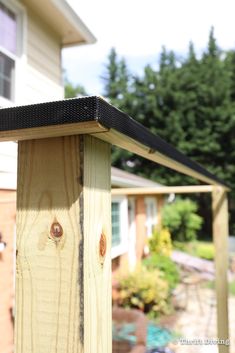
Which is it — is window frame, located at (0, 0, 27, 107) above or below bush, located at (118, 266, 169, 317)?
above

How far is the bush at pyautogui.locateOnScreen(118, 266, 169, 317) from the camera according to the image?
6270 mm

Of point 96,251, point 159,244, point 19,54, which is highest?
point 19,54

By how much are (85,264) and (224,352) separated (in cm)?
245

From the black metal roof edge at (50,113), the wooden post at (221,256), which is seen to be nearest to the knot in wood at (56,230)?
the black metal roof edge at (50,113)

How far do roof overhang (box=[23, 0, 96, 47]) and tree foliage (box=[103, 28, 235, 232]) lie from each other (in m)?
14.6

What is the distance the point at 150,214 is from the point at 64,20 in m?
7.61

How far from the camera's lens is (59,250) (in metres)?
0.70

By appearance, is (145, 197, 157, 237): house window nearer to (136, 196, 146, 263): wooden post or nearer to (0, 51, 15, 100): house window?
(136, 196, 146, 263): wooden post

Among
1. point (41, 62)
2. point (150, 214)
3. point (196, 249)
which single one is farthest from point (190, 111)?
point (41, 62)

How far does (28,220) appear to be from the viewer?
0.73 metres

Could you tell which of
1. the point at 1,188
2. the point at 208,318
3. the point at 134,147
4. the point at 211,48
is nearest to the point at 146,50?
the point at 211,48

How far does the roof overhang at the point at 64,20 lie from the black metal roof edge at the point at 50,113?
154 inches

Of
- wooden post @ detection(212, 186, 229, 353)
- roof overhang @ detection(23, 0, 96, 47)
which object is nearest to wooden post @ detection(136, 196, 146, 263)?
roof overhang @ detection(23, 0, 96, 47)

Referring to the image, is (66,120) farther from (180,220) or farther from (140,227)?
(180,220)
